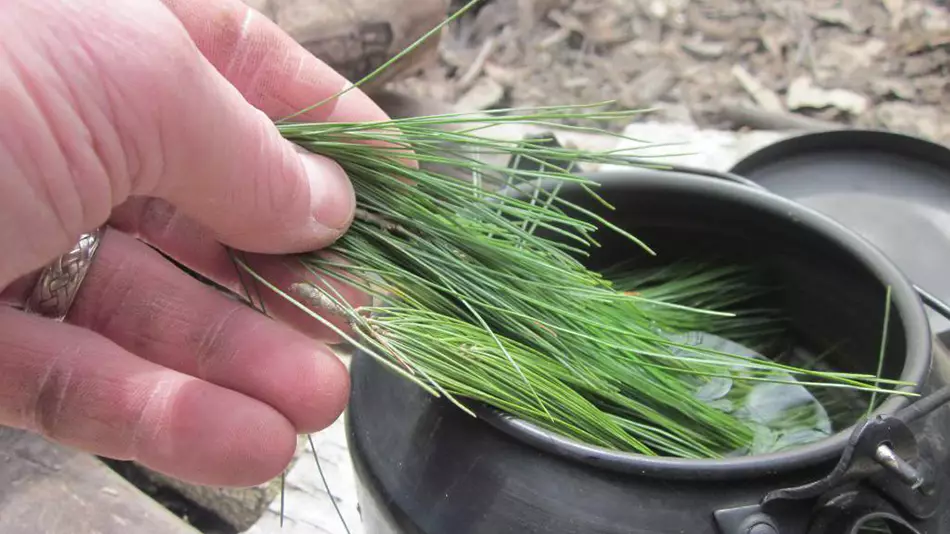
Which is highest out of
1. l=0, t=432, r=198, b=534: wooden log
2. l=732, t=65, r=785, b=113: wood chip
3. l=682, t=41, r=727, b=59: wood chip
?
l=682, t=41, r=727, b=59: wood chip

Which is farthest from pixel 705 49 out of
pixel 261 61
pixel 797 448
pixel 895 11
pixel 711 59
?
pixel 797 448

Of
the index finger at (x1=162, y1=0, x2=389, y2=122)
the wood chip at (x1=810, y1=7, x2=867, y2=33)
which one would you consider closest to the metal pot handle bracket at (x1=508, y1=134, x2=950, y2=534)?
the index finger at (x1=162, y1=0, x2=389, y2=122)

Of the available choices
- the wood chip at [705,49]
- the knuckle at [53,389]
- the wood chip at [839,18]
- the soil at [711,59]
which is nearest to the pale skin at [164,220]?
the knuckle at [53,389]

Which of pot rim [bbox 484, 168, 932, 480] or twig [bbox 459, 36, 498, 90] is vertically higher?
twig [bbox 459, 36, 498, 90]

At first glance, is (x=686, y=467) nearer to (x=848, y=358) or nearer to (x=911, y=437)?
(x=911, y=437)

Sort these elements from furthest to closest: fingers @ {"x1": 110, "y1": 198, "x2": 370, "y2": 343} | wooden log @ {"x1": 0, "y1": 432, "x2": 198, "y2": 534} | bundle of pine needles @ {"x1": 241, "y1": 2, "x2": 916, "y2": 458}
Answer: wooden log @ {"x1": 0, "y1": 432, "x2": 198, "y2": 534}, fingers @ {"x1": 110, "y1": 198, "x2": 370, "y2": 343}, bundle of pine needles @ {"x1": 241, "y1": 2, "x2": 916, "y2": 458}

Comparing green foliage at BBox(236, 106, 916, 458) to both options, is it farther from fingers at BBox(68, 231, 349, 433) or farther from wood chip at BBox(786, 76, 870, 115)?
wood chip at BBox(786, 76, 870, 115)

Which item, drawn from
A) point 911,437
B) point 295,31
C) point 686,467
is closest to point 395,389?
point 686,467

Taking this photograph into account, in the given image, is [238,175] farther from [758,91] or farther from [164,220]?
[758,91]
